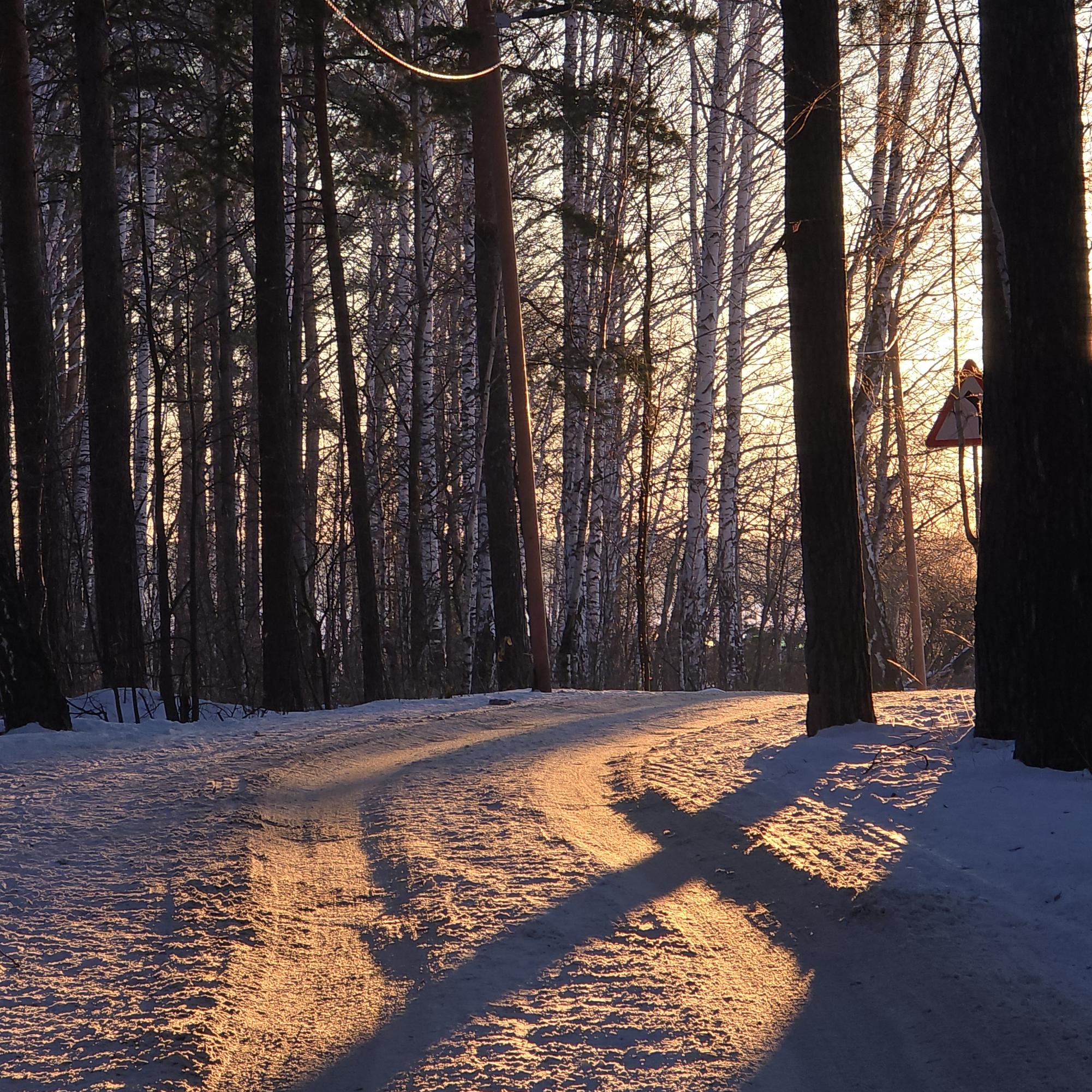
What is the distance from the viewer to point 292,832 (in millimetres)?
5445

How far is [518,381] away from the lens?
12.8 m

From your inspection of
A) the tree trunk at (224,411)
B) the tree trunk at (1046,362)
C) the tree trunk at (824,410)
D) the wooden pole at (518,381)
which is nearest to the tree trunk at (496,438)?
the wooden pole at (518,381)

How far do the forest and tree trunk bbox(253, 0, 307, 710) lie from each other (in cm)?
5

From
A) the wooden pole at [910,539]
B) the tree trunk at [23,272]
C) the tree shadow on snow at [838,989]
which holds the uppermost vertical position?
the tree trunk at [23,272]

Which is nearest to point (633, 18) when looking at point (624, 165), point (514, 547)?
point (624, 165)

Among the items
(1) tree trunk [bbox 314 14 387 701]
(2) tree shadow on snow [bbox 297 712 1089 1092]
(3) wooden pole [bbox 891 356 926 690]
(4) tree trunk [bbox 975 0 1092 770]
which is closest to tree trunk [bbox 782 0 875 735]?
(4) tree trunk [bbox 975 0 1092 770]

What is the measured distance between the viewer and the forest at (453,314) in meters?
10.8

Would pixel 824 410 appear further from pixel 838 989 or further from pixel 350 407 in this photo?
pixel 350 407

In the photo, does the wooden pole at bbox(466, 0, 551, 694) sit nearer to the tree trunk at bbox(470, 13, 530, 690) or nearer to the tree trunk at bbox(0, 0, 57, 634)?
the tree trunk at bbox(470, 13, 530, 690)

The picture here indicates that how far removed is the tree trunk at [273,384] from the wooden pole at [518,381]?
8.67 feet

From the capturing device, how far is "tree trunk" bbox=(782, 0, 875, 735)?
298 inches

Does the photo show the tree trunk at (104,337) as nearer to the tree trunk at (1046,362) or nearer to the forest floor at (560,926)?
the forest floor at (560,926)

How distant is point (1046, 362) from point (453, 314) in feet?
80.4

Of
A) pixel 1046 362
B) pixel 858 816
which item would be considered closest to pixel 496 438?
pixel 1046 362
